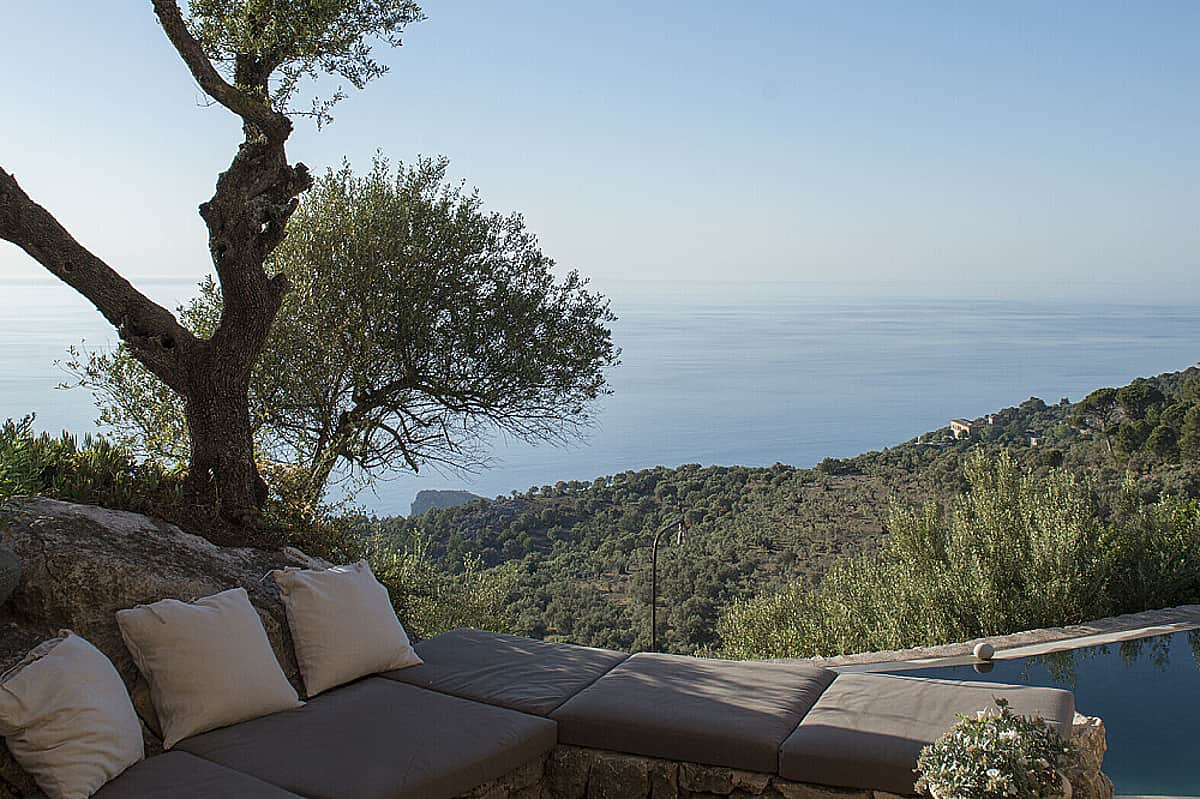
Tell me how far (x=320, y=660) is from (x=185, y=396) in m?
1.83

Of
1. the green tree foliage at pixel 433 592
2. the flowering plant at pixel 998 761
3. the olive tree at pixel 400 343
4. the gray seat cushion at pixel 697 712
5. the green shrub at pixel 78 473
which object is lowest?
the green tree foliage at pixel 433 592

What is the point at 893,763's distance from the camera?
2.79 meters

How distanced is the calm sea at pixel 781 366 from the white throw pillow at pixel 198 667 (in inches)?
147

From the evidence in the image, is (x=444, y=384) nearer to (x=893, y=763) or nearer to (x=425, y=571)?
(x=425, y=571)

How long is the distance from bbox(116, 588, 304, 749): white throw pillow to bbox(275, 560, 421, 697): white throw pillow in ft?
0.90

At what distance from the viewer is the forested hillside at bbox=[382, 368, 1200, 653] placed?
9672 millimetres

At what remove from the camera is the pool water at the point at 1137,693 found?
3.79 m

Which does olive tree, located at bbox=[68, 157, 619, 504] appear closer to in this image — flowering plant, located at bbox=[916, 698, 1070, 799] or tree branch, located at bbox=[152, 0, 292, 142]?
tree branch, located at bbox=[152, 0, 292, 142]

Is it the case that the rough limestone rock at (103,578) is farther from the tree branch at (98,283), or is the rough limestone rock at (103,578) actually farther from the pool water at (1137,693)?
the pool water at (1137,693)

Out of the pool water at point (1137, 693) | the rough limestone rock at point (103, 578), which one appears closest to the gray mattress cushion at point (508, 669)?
the rough limestone rock at point (103, 578)

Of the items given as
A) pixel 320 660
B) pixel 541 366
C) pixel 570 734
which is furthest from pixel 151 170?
pixel 570 734

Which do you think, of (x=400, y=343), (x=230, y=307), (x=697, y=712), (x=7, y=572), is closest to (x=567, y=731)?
(x=697, y=712)

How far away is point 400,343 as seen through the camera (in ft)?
22.0

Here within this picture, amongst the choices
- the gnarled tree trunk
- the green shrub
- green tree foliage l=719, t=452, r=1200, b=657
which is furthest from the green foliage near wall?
green tree foliage l=719, t=452, r=1200, b=657
